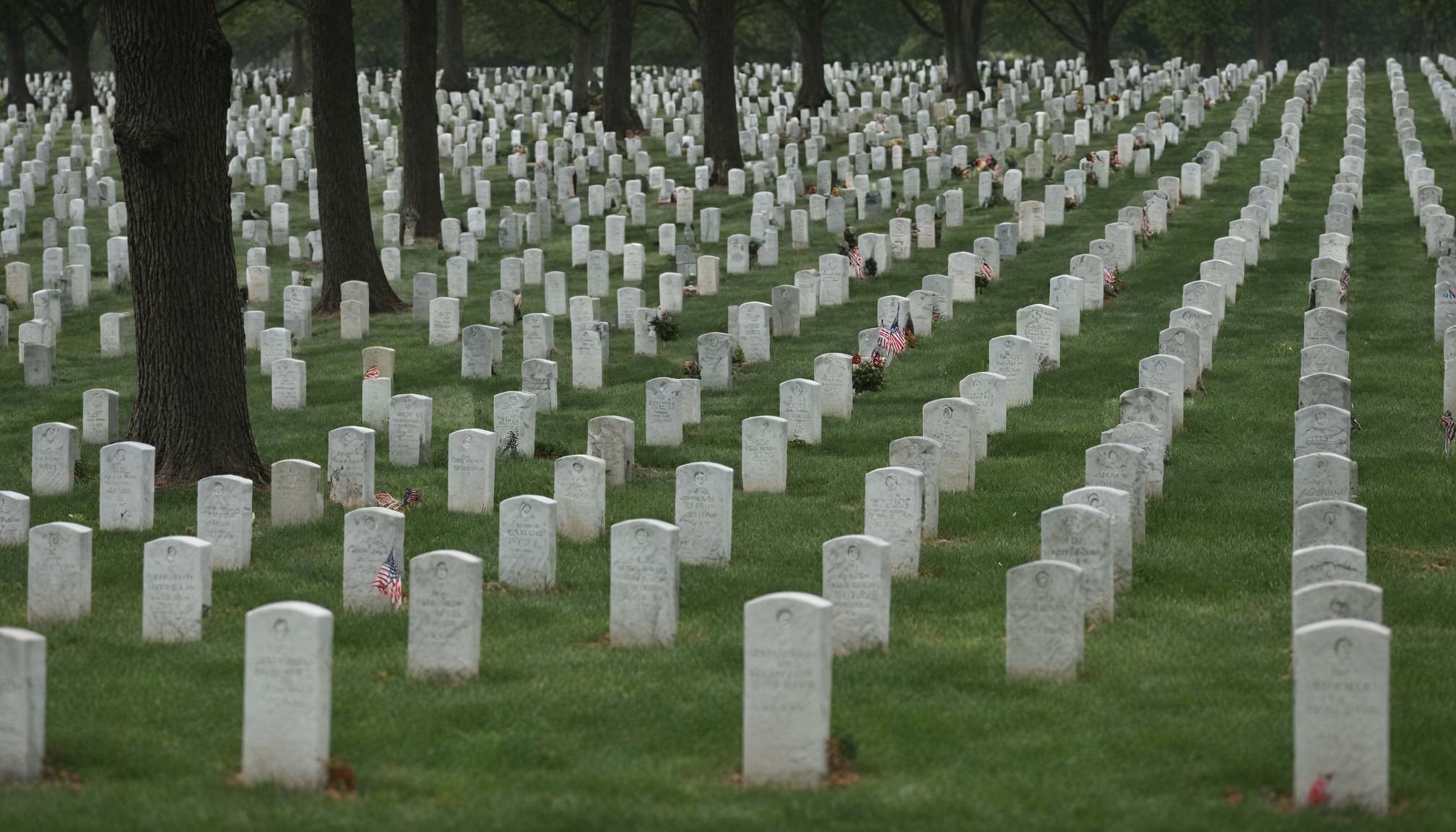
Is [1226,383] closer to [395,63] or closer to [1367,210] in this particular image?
[1367,210]

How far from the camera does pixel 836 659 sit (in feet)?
28.7

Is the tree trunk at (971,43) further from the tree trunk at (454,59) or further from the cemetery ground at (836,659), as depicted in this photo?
the cemetery ground at (836,659)

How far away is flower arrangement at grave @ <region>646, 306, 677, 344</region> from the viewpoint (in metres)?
19.2

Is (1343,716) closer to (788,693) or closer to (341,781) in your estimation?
(788,693)

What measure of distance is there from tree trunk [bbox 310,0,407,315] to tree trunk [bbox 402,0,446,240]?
4.17 m

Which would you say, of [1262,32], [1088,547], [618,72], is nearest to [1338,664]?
[1088,547]

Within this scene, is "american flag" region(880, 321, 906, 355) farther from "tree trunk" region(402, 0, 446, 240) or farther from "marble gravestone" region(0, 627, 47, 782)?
"marble gravestone" region(0, 627, 47, 782)

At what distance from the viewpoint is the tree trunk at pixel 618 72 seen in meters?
38.7

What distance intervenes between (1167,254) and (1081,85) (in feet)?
83.3

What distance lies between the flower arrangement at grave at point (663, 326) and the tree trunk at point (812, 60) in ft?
78.9

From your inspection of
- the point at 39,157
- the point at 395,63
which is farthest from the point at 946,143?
the point at 395,63

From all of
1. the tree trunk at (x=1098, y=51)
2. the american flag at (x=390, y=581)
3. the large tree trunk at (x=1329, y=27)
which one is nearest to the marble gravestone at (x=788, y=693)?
the american flag at (x=390, y=581)

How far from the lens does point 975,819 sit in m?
6.50

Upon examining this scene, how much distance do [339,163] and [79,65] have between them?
27884 mm
